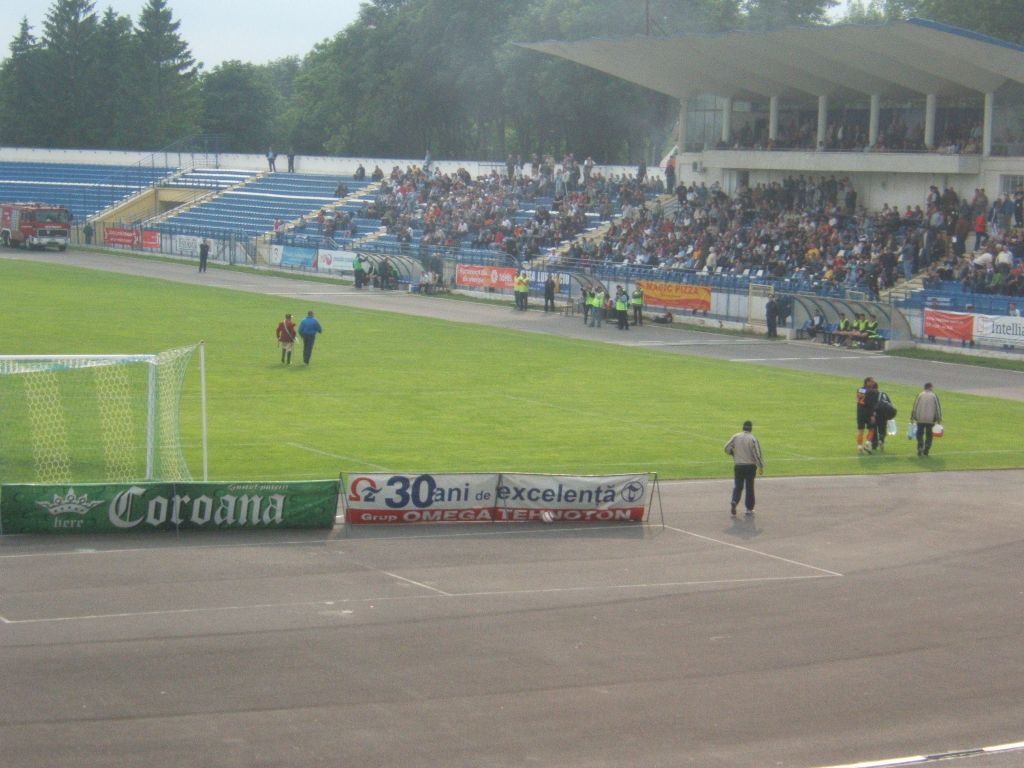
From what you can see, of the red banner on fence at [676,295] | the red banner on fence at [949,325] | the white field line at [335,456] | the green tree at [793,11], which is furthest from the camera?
the green tree at [793,11]

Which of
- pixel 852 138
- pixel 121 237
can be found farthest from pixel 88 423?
pixel 121 237

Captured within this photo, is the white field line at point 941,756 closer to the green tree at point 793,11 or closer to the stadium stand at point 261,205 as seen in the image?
the stadium stand at point 261,205

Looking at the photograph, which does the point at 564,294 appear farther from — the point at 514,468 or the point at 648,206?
the point at 514,468

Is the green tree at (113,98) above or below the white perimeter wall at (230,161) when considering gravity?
above

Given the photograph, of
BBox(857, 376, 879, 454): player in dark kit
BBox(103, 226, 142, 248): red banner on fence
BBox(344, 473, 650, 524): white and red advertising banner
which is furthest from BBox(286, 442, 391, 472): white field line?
BBox(103, 226, 142, 248): red banner on fence

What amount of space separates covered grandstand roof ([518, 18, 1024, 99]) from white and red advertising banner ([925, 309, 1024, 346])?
37.1 ft

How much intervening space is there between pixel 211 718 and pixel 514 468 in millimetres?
13637

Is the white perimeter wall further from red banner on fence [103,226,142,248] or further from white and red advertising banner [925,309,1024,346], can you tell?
white and red advertising banner [925,309,1024,346]

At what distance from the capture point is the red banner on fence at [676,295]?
56844 millimetres

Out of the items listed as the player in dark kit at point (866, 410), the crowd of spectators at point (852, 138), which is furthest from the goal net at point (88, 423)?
the crowd of spectators at point (852, 138)

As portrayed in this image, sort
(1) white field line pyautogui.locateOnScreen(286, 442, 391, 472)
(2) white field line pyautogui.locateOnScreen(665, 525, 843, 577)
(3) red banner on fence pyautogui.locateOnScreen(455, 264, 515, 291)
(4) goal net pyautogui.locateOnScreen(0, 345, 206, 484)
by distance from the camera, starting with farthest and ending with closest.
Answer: (3) red banner on fence pyautogui.locateOnScreen(455, 264, 515, 291), (1) white field line pyautogui.locateOnScreen(286, 442, 391, 472), (4) goal net pyautogui.locateOnScreen(0, 345, 206, 484), (2) white field line pyautogui.locateOnScreen(665, 525, 843, 577)

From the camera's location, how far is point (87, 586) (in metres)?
18.0

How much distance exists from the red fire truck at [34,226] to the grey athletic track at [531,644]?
6749cm

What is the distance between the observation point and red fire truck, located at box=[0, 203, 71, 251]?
275ft
